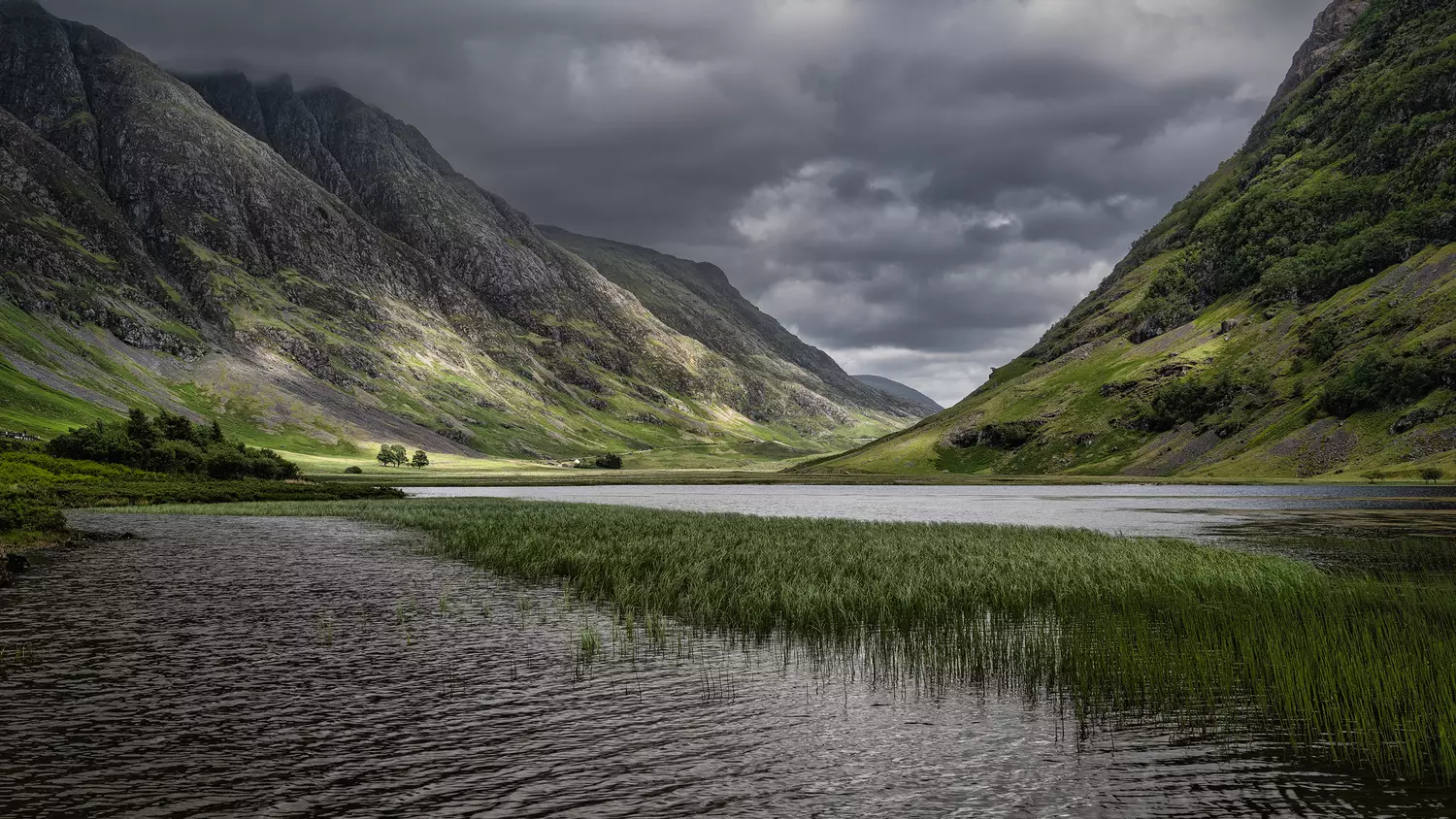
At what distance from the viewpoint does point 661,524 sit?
63.0 metres

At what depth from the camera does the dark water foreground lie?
12.6 metres

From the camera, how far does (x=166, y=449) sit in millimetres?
123062

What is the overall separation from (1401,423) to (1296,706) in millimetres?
186464

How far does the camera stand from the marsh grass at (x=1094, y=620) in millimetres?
16219

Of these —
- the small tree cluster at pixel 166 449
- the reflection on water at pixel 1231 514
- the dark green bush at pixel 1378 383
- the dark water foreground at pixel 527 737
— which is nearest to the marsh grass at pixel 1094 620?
the dark water foreground at pixel 527 737

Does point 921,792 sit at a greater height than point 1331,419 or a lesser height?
lesser

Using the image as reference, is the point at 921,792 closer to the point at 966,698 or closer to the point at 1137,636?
the point at 966,698

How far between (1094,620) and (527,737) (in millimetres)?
17236

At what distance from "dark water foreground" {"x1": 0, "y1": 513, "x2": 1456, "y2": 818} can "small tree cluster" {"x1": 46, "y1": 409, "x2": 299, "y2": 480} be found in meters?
107

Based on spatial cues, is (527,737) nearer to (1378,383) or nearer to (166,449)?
(166,449)

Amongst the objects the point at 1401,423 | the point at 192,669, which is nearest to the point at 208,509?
the point at 192,669

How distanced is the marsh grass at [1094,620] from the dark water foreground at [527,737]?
55.8 inches

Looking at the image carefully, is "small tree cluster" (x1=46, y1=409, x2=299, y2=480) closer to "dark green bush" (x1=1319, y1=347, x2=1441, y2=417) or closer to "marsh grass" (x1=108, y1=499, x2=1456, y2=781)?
"marsh grass" (x1=108, y1=499, x2=1456, y2=781)

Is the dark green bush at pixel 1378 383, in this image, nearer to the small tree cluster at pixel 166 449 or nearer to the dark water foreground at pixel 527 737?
the dark water foreground at pixel 527 737
